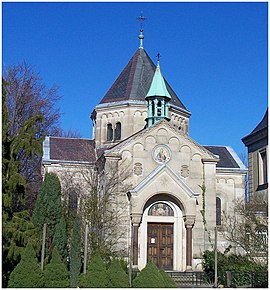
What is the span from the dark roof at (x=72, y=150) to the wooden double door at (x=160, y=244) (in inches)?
371

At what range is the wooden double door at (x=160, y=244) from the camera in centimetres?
3178

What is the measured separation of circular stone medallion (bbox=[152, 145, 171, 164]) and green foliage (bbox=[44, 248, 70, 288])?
42.7 feet

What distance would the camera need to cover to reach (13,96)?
3800cm

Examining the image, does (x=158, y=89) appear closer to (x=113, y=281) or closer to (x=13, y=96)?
(x=13, y=96)

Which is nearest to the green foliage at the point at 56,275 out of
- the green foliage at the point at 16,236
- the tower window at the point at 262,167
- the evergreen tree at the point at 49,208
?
the green foliage at the point at 16,236

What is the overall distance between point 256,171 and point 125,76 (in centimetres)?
1639

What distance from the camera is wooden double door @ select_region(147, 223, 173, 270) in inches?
1251

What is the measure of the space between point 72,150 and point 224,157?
38.9ft

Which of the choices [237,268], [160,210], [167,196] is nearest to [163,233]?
[160,210]

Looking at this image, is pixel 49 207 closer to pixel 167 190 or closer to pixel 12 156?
pixel 167 190

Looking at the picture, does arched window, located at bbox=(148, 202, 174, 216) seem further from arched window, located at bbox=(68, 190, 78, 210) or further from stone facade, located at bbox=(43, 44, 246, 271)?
arched window, located at bbox=(68, 190, 78, 210)

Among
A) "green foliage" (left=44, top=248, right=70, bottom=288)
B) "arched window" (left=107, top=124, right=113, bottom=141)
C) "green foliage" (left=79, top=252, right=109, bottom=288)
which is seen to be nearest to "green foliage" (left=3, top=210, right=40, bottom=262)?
"green foliage" (left=44, top=248, right=70, bottom=288)

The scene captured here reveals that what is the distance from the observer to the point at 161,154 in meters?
33.0

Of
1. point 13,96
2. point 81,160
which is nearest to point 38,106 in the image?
point 13,96
